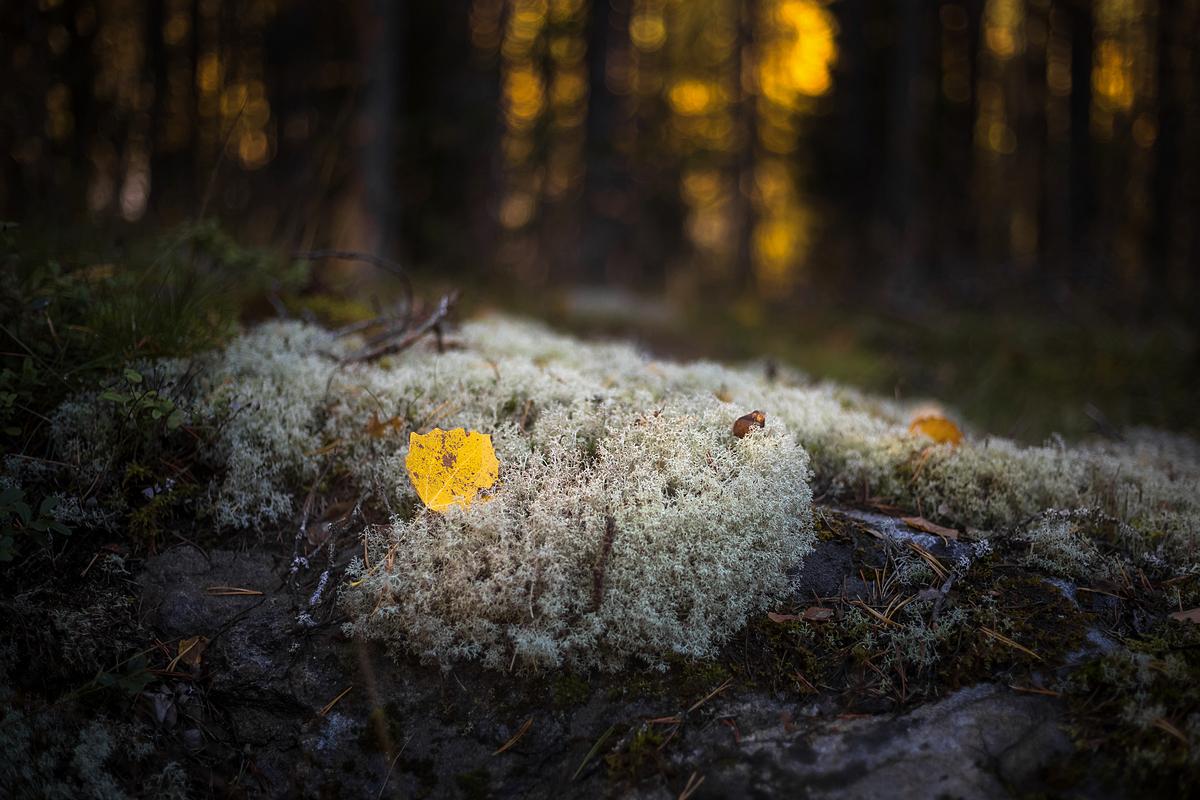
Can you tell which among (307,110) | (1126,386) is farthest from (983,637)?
(307,110)

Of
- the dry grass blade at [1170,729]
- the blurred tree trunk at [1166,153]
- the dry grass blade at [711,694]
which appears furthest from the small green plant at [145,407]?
the blurred tree trunk at [1166,153]

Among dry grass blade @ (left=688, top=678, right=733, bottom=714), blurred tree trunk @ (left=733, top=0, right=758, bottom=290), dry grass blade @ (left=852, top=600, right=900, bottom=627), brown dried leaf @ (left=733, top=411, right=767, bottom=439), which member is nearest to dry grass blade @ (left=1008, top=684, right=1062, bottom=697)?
dry grass blade @ (left=852, top=600, right=900, bottom=627)

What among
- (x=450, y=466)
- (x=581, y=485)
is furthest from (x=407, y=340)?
(x=581, y=485)

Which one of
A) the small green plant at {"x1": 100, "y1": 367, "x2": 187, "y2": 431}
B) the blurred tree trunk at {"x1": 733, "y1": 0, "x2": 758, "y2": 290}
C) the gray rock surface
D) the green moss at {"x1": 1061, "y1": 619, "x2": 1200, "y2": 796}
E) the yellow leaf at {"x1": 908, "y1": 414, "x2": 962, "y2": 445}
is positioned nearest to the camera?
the green moss at {"x1": 1061, "y1": 619, "x2": 1200, "y2": 796}

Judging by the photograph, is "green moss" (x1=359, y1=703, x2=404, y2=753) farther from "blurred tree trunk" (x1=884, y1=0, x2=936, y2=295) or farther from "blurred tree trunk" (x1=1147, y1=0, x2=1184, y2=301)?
"blurred tree trunk" (x1=1147, y1=0, x2=1184, y2=301)

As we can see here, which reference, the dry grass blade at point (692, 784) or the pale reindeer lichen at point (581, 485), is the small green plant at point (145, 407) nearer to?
the pale reindeer lichen at point (581, 485)

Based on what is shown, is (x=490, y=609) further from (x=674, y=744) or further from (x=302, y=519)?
(x=302, y=519)

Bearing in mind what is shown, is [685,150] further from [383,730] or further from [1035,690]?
[383,730]
